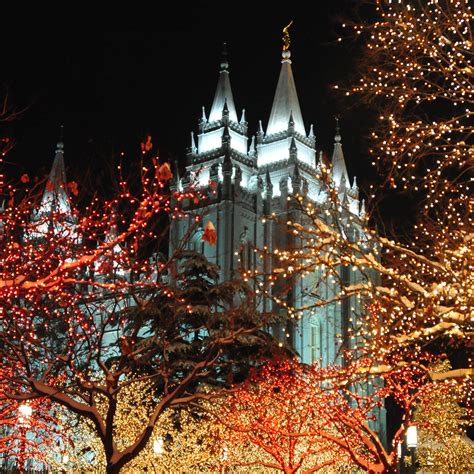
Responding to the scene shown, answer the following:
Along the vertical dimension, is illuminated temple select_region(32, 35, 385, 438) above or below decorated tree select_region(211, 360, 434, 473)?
above

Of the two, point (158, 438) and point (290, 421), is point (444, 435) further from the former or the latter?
point (158, 438)

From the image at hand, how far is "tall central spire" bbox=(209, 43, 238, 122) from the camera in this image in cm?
5319

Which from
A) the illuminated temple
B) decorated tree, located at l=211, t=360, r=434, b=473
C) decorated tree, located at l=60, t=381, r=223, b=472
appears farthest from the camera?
the illuminated temple

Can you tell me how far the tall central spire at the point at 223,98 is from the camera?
5319 centimetres

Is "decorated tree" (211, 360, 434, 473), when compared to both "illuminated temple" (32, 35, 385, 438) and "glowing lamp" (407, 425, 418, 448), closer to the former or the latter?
"glowing lamp" (407, 425, 418, 448)

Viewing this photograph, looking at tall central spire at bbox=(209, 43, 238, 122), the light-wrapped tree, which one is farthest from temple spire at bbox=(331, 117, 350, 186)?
the light-wrapped tree

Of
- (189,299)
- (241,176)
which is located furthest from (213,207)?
(189,299)

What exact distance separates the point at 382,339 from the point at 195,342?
17911 mm

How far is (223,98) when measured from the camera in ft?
175

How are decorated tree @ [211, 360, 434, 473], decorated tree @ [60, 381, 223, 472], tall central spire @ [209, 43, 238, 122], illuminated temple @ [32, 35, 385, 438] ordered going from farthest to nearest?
tall central spire @ [209, 43, 238, 122], illuminated temple @ [32, 35, 385, 438], decorated tree @ [60, 381, 223, 472], decorated tree @ [211, 360, 434, 473]

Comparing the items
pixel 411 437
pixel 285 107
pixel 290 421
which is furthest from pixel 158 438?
pixel 285 107

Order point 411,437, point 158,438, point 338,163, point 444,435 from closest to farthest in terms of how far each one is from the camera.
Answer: point 411,437 → point 158,438 → point 444,435 → point 338,163

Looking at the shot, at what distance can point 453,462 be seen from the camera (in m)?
26.7

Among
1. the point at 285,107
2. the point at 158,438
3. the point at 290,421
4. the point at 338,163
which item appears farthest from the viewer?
the point at 338,163
